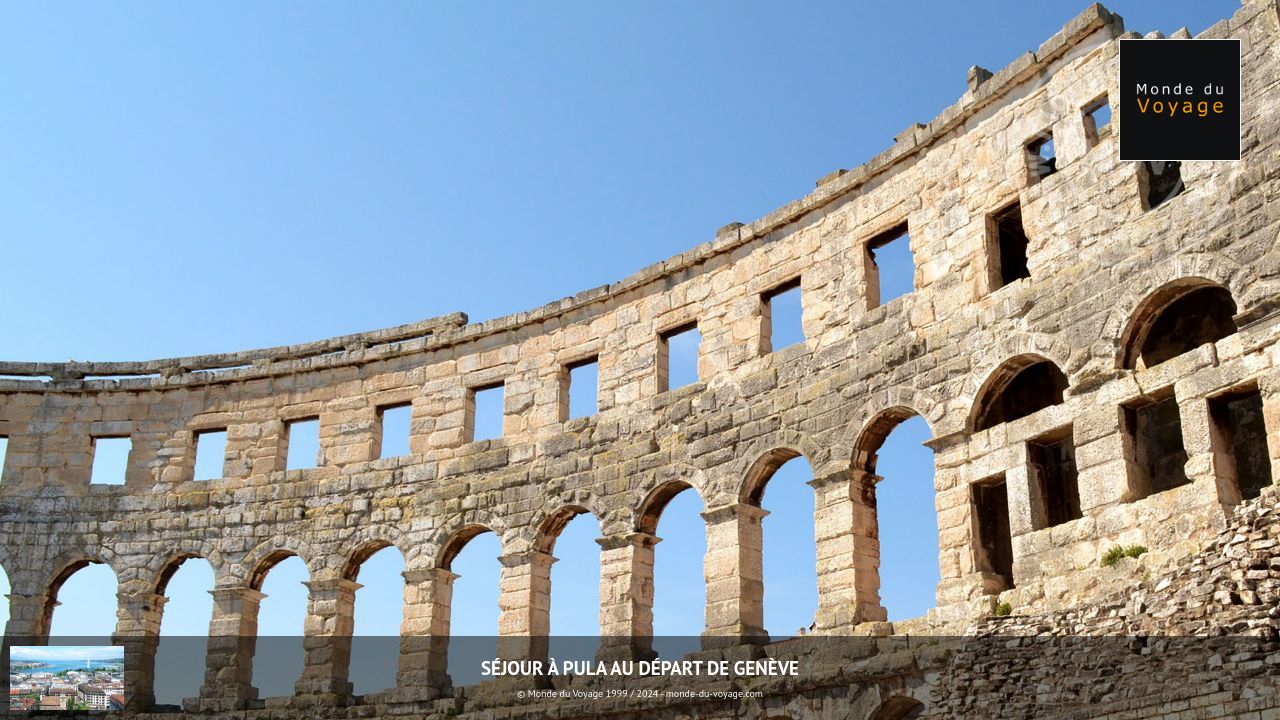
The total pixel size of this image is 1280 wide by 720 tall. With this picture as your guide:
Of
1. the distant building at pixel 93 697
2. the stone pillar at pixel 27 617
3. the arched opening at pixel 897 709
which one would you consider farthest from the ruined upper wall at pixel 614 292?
the arched opening at pixel 897 709

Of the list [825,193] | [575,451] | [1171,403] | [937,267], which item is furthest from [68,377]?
[1171,403]

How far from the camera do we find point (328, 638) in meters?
19.5

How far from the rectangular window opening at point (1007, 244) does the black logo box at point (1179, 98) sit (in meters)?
1.54

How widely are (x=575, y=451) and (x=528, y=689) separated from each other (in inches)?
123

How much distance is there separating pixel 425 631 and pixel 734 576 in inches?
189

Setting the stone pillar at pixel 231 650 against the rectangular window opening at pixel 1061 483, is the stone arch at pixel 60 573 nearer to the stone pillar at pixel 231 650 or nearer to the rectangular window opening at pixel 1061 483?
the stone pillar at pixel 231 650

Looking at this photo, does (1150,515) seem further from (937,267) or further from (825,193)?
(825,193)

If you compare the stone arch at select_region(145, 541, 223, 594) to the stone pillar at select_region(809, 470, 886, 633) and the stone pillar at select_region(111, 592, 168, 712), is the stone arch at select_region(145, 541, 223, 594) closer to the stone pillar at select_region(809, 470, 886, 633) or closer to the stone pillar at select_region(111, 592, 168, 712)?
the stone pillar at select_region(111, 592, 168, 712)

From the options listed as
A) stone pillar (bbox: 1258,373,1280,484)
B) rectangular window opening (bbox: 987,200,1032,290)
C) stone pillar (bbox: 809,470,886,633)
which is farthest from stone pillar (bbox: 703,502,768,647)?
stone pillar (bbox: 1258,373,1280,484)

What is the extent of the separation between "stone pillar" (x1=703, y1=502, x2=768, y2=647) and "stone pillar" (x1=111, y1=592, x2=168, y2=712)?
28.9ft

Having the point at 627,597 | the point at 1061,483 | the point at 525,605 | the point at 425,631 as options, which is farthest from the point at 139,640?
the point at 1061,483

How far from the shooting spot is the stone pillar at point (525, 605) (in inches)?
711

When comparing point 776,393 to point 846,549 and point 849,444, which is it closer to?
point 849,444

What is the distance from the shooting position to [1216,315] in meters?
15.6
